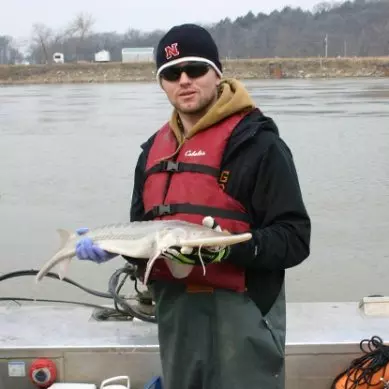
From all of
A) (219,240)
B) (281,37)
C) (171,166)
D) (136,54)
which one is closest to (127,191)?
(171,166)

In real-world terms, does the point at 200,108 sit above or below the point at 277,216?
above

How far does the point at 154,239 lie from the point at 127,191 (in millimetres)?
9361

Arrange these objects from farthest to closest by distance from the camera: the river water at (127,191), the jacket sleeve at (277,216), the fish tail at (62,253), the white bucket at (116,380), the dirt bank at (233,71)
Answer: the dirt bank at (233,71)
the river water at (127,191)
the white bucket at (116,380)
the fish tail at (62,253)
the jacket sleeve at (277,216)

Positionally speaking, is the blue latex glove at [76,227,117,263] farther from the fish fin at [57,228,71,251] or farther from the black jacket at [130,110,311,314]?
the black jacket at [130,110,311,314]

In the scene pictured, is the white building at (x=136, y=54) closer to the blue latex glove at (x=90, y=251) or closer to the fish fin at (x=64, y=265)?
the fish fin at (x=64, y=265)

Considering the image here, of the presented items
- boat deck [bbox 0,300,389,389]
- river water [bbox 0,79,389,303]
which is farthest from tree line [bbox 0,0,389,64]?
boat deck [bbox 0,300,389,389]

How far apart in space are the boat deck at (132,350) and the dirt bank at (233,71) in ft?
226

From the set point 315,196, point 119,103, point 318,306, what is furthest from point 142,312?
point 119,103

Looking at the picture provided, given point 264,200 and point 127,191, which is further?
point 127,191

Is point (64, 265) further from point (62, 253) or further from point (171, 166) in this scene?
point (171, 166)

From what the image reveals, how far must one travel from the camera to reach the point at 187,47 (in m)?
2.53

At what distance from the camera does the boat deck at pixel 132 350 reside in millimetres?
3408

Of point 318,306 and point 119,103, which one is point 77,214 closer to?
point 318,306

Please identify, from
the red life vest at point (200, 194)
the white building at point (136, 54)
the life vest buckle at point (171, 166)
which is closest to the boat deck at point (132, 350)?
the red life vest at point (200, 194)
